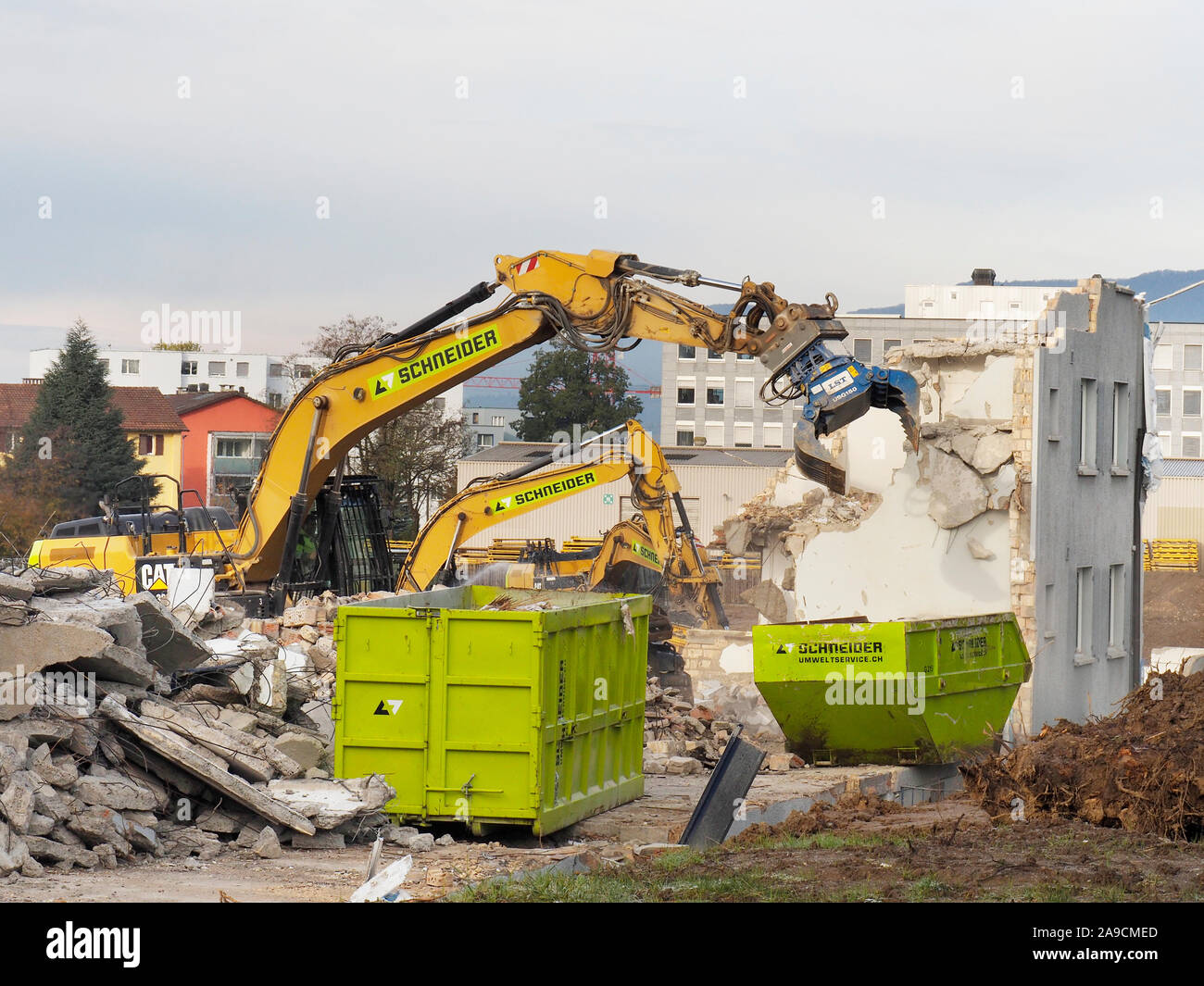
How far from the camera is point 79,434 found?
57156 millimetres

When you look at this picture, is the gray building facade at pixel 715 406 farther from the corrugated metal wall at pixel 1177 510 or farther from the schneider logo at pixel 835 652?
the schneider logo at pixel 835 652

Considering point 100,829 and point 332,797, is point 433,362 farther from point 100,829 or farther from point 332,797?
point 100,829

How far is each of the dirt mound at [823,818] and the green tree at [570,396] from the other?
269ft

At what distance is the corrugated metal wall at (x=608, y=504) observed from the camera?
60.2 meters

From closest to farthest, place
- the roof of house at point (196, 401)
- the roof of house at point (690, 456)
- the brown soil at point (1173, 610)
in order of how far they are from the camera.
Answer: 1. the brown soil at point (1173, 610)
2. the roof of house at point (690, 456)
3. the roof of house at point (196, 401)

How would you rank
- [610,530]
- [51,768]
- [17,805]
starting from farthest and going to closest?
1. [610,530]
2. [51,768]
3. [17,805]

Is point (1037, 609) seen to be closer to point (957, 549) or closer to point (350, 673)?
point (957, 549)

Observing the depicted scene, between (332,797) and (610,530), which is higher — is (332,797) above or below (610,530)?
below

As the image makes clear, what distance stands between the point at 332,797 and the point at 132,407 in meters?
62.5

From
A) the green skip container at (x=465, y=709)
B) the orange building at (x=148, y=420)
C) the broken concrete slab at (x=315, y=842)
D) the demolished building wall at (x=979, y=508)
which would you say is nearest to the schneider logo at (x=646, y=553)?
the demolished building wall at (x=979, y=508)

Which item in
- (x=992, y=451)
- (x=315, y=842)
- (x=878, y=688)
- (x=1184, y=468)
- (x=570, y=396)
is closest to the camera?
(x=315, y=842)

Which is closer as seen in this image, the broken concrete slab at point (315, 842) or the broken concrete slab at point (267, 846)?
the broken concrete slab at point (267, 846)

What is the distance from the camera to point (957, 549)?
21016 mm

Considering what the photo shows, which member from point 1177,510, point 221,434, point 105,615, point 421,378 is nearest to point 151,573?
point 421,378
